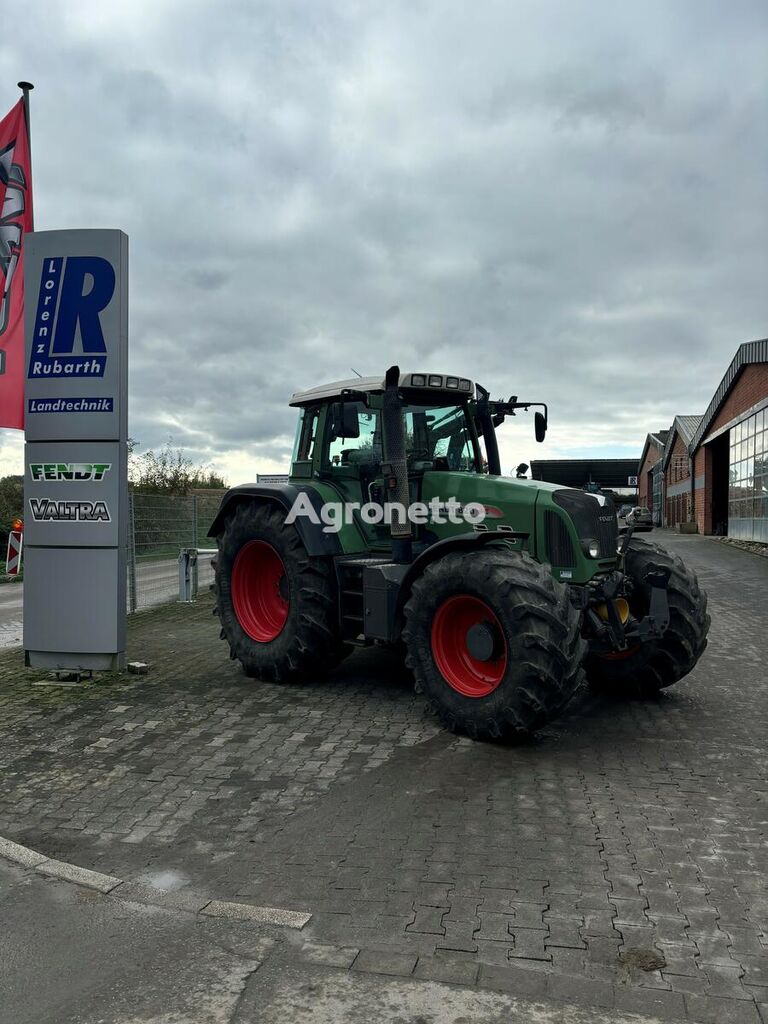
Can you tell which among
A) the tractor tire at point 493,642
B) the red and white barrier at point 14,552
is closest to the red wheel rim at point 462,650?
the tractor tire at point 493,642

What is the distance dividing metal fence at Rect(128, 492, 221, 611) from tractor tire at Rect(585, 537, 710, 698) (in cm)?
657

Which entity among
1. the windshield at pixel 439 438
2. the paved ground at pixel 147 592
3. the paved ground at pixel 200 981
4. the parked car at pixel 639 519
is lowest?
the paved ground at pixel 200 981

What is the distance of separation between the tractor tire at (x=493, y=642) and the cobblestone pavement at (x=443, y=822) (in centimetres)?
28

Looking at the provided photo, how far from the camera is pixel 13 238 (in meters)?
9.16

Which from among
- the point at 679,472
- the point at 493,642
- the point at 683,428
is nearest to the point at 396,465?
the point at 493,642

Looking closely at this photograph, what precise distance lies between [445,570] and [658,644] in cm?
195

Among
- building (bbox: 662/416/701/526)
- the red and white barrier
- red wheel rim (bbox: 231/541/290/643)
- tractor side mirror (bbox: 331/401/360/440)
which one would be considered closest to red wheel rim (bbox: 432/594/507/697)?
tractor side mirror (bbox: 331/401/360/440)

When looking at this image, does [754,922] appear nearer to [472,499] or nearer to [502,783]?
[502,783]

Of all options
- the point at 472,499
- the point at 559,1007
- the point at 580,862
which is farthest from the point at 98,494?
the point at 559,1007

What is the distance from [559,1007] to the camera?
8.81ft

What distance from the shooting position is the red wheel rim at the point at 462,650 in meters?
5.64

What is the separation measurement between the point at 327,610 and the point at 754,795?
11.9ft

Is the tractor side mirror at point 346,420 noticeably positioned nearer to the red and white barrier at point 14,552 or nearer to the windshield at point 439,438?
the windshield at point 439,438

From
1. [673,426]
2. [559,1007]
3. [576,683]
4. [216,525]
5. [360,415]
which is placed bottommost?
[559,1007]
